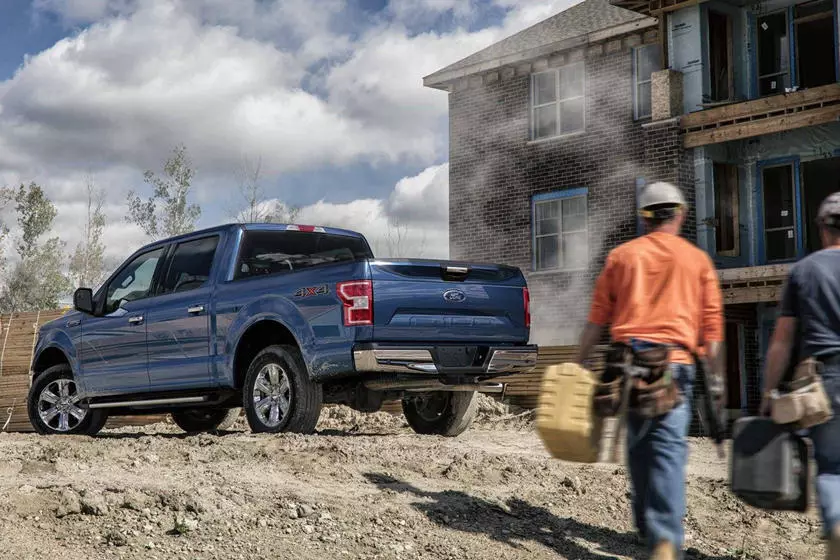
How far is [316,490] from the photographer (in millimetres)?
8094

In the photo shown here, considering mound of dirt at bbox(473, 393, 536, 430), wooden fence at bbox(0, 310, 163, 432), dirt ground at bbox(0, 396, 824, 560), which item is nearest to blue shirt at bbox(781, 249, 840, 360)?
dirt ground at bbox(0, 396, 824, 560)

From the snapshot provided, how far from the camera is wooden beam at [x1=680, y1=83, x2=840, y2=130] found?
59.2 feet

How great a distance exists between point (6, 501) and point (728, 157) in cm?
1615

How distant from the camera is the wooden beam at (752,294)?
18.1 m

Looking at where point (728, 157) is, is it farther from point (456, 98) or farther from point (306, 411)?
point (306, 411)

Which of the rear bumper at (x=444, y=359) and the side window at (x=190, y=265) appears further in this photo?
the side window at (x=190, y=265)

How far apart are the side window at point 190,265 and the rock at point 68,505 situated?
13.3ft

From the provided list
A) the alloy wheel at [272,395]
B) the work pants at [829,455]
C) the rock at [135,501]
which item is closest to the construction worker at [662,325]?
the work pants at [829,455]

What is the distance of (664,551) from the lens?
16.9 feet

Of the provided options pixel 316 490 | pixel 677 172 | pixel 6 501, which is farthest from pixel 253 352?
pixel 677 172

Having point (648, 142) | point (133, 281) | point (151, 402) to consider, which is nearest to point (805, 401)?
point (151, 402)

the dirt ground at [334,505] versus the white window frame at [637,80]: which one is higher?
the white window frame at [637,80]

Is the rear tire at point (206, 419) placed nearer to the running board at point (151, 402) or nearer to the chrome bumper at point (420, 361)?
the running board at point (151, 402)

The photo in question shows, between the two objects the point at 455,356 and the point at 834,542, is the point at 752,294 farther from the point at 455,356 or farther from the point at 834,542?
the point at 834,542
